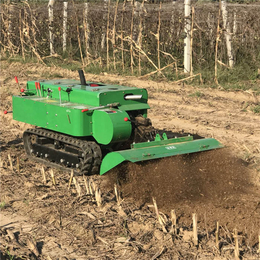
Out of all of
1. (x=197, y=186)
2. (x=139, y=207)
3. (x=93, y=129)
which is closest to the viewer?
(x=139, y=207)

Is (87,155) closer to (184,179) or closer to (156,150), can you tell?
(156,150)

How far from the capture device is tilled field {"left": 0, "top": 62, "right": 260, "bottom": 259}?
16.8 ft

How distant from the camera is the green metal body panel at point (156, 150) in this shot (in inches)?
263

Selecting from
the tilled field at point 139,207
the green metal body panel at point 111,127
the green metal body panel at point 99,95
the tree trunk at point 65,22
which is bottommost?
the tilled field at point 139,207

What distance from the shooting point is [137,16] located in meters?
16.8

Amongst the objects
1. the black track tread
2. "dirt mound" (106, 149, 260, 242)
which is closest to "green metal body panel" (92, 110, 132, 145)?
the black track tread

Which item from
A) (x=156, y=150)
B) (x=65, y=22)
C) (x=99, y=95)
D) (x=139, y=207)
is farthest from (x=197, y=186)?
(x=65, y=22)

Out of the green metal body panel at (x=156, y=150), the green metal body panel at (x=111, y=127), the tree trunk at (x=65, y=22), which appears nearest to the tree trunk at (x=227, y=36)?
the tree trunk at (x=65, y=22)

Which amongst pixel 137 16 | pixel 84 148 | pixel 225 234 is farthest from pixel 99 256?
pixel 137 16

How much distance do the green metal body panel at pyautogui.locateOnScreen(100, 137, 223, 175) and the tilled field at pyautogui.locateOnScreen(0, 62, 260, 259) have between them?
18 centimetres

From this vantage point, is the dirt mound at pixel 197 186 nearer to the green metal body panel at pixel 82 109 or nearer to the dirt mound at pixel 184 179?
the dirt mound at pixel 184 179

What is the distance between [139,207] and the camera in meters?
6.27

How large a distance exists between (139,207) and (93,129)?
1.54 metres

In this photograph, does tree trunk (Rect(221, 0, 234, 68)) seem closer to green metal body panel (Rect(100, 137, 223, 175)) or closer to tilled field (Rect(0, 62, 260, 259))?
tilled field (Rect(0, 62, 260, 259))
